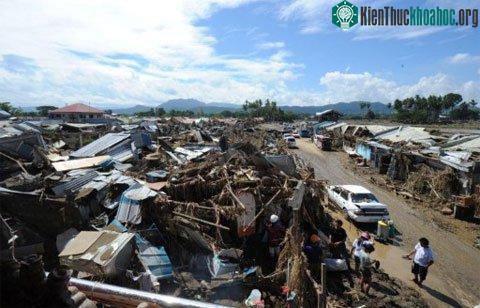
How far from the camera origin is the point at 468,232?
17672 mm

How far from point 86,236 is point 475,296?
12098 mm

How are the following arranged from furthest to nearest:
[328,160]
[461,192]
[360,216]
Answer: [328,160]
[461,192]
[360,216]

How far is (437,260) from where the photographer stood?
47.1 feet

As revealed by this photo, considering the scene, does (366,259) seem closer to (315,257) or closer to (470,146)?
(315,257)

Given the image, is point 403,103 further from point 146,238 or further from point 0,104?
point 146,238

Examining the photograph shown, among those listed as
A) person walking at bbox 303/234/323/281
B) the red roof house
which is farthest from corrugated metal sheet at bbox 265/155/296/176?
the red roof house

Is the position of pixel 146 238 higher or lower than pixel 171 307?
lower

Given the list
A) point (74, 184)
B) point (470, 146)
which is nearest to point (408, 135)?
A: point (470, 146)

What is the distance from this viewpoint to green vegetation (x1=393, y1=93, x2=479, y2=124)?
94950 mm

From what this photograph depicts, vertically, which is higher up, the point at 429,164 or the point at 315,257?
the point at 429,164

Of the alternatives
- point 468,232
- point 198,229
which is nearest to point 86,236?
point 198,229

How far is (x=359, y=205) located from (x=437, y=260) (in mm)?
4112

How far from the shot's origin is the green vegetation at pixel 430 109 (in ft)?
312

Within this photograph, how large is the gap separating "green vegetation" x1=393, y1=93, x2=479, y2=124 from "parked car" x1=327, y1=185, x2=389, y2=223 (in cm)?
8274
